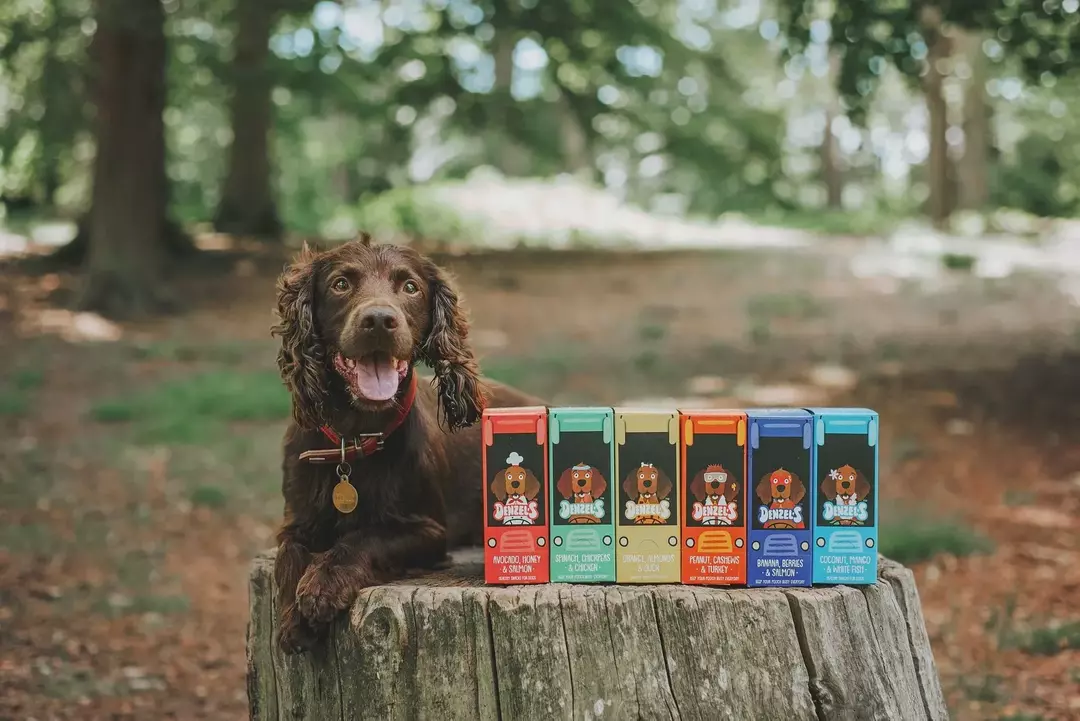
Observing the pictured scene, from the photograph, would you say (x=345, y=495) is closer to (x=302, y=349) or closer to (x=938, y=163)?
(x=302, y=349)

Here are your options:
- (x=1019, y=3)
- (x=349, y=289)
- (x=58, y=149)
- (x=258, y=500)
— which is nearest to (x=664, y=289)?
(x=1019, y=3)

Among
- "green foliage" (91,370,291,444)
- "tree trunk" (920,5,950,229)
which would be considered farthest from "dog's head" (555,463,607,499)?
"tree trunk" (920,5,950,229)

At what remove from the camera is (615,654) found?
3213 millimetres

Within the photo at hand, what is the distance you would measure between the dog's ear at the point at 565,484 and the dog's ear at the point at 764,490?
53 centimetres

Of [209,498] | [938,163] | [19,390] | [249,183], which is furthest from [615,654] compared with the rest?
[938,163]

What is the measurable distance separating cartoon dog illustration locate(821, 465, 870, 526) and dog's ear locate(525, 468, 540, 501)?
2.69 feet

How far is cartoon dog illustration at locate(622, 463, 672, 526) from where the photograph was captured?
326 cm

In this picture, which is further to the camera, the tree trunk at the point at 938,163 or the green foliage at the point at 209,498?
the tree trunk at the point at 938,163

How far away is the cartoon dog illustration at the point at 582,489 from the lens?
10.7 ft

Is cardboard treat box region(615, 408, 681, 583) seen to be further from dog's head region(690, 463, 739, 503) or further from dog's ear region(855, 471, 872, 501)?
dog's ear region(855, 471, 872, 501)

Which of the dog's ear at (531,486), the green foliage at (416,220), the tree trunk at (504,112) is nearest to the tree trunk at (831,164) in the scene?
the tree trunk at (504,112)

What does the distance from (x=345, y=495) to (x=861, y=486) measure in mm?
1528

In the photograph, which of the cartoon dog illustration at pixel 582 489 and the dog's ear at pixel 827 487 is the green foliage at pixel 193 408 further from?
the dog's ear at pixel 827 487

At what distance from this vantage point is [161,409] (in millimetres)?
10406
